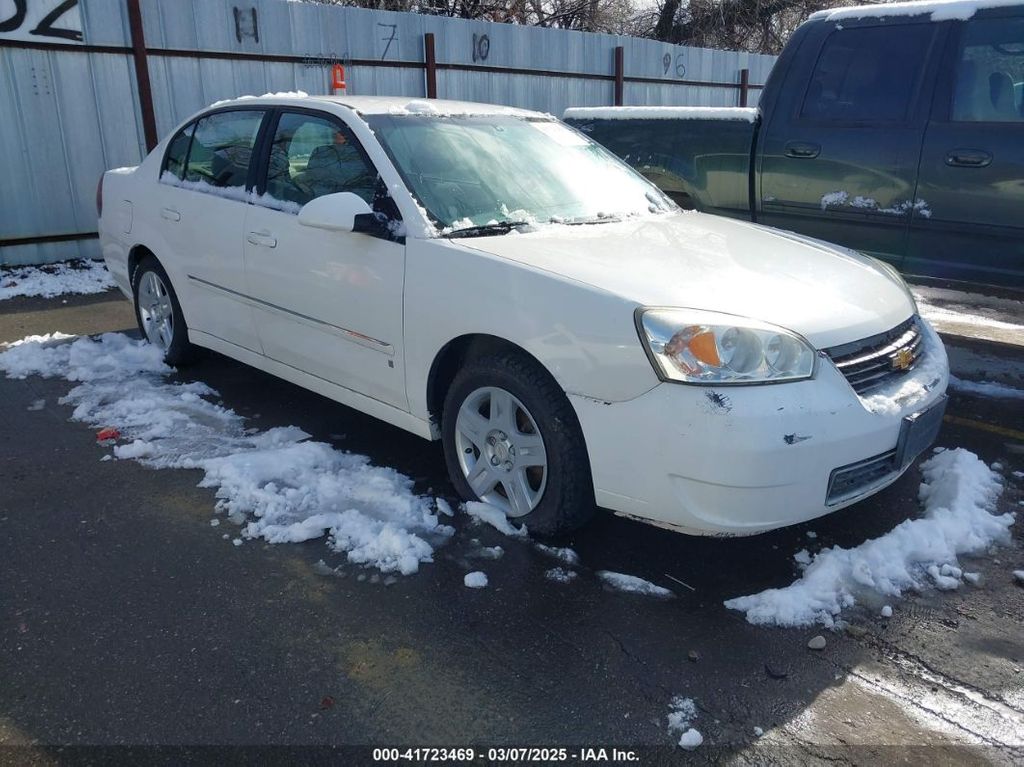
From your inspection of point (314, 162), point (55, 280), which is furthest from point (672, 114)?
point (55, 280)

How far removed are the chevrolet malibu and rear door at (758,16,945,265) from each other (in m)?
1.59

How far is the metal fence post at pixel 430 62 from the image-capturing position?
10.8 m

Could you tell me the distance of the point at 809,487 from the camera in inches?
113

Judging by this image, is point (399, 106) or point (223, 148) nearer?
point (399, 106)

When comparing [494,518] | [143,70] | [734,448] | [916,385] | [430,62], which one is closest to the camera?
[734,448]

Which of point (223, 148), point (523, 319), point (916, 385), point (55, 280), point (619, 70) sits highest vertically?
point (619, 70)

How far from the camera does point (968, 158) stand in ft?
16.4

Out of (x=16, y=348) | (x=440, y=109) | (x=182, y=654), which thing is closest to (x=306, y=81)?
(x=16, y=348)

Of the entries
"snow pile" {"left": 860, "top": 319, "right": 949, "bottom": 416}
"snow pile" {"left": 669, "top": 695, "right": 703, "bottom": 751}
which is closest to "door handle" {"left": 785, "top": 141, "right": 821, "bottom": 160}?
"snow pile" {"left": 860, "top": 319, "right": 949, "bottom": 416}

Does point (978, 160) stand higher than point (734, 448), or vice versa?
point (978, 160)

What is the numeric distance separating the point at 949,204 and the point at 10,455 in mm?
5304

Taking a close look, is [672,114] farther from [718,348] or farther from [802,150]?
[718,348]

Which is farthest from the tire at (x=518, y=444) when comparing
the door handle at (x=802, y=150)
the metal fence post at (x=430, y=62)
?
the metal fence post at (x=430, y=62)

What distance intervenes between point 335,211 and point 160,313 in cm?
242
